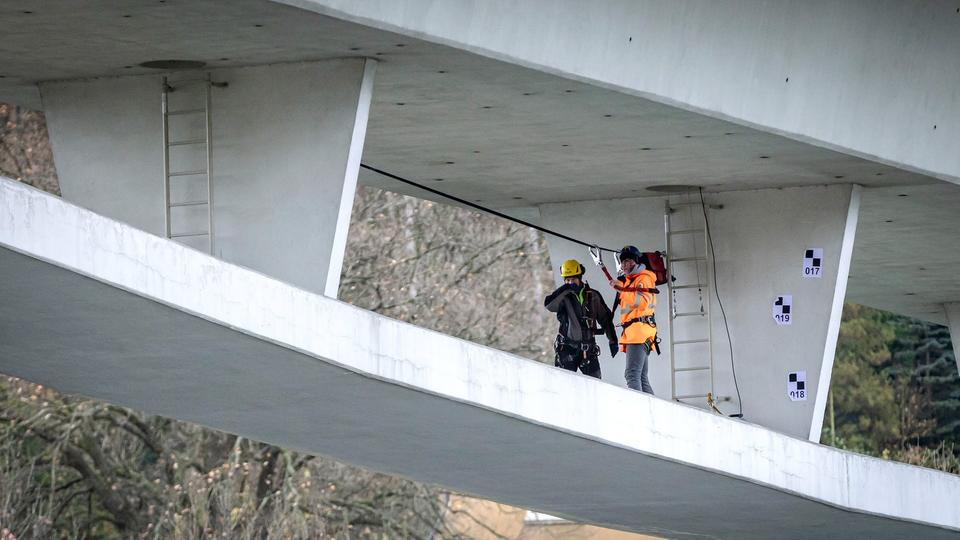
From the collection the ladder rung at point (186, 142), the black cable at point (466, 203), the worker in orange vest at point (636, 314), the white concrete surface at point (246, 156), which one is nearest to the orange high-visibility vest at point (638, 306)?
the worker in orange vest at point (636, 314)

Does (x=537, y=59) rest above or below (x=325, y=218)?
above

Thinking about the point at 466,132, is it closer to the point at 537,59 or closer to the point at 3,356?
the point at 537,59

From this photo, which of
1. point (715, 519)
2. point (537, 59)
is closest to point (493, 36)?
point (537, 59)

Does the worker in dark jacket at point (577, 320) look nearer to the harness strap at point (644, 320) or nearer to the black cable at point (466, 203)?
the harness strap at point (644, 320)

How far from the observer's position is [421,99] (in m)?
15.2

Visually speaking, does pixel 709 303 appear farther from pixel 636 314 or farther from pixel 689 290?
pixel 636 314

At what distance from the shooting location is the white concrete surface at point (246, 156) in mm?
13977

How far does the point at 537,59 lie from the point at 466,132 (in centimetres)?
304

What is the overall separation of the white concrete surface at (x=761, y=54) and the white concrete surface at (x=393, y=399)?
238 cm

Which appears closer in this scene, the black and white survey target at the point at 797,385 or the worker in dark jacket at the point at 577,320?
the worker in dark jacket at the point at 577,320

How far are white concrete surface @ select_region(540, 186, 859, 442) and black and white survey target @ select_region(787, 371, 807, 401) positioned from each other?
57 mm

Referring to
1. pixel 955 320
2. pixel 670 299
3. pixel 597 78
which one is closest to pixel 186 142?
pixel 597 78

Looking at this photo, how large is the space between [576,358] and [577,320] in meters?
0.40

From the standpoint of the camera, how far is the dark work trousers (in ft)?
54.2
